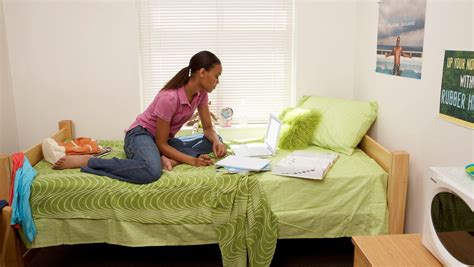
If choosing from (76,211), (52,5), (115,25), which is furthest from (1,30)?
(76,211)

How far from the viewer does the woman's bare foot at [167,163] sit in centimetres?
225

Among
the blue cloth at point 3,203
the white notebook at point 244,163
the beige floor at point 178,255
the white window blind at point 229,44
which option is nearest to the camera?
the blue cloth at point 3,203

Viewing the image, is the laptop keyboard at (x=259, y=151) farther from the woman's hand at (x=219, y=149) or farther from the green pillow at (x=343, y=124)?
the green pillow at (x=343, y=124)

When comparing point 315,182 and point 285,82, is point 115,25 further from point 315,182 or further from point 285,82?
point 315,182

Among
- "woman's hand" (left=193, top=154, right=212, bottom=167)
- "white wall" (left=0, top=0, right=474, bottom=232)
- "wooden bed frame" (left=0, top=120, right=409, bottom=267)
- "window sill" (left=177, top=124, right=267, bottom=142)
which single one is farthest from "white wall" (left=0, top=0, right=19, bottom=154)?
"woman's hand" (left=193, top=154, right=212, bottom=167)

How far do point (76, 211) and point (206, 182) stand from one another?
2.15 ft

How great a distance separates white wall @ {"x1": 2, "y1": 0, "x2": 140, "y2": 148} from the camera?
2.78m

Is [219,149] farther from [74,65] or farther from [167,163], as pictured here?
[74,65]

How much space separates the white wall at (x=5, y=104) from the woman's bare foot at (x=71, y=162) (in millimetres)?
690

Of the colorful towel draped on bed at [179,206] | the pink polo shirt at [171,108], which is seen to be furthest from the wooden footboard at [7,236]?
the pink polo shirt at [171,108]

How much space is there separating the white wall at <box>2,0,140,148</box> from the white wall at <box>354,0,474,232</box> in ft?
5.48

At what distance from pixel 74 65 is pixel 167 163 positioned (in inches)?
44.7

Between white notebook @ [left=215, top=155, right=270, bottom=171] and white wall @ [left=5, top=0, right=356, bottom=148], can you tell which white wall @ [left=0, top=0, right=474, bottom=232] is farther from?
white notebook @ [left=215, top=155, right=270, bottom=171]

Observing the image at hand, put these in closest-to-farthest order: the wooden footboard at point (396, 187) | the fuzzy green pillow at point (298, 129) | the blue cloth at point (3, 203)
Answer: the blue cloth at point (3, 203)
the wooden footboard at point (396, 187)
the fuzzy green pillow at point (298, 129)
